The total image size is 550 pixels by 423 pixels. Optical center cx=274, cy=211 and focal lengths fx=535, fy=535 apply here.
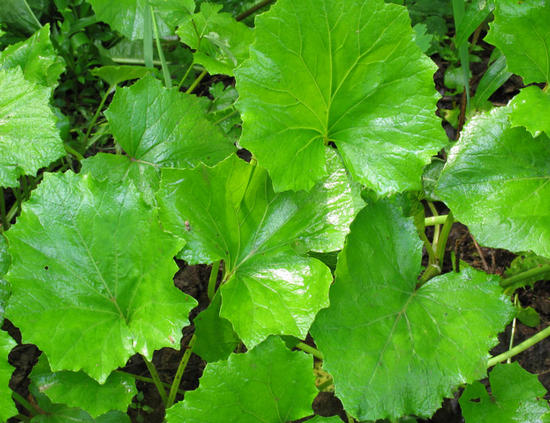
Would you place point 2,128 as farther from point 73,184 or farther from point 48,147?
point 73,184

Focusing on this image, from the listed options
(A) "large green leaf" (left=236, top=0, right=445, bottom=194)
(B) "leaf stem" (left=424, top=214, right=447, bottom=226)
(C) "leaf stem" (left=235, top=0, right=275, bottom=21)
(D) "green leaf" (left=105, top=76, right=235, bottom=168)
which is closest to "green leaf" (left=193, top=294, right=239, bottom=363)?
(A) "large green leaf" (left=236, top=0, right=445, bottom=194)

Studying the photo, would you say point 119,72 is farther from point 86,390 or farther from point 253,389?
point 253,389

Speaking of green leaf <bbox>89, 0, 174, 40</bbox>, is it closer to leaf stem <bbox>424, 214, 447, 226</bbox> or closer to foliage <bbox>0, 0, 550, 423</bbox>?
foliage <bbox>0, 0, 550, 423</bbox>

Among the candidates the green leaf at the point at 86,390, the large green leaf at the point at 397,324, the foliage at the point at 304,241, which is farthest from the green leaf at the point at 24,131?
the large green leaf at the point at 397,324

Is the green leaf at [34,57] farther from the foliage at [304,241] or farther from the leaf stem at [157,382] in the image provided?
the leaf stem at [157,382]

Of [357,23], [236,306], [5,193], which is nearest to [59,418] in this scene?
[236,306]

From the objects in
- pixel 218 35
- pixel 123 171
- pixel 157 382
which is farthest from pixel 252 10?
pixel 157 382
